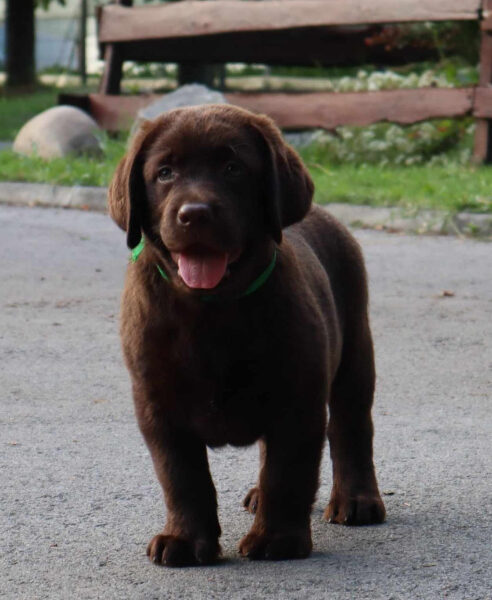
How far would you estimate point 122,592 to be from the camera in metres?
3.08

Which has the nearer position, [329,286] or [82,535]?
[82,535]

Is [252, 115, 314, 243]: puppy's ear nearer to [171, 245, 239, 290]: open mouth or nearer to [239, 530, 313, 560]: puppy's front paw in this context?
[171, 245, 239, 290]: open mouth

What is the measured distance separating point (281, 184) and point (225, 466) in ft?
4.26

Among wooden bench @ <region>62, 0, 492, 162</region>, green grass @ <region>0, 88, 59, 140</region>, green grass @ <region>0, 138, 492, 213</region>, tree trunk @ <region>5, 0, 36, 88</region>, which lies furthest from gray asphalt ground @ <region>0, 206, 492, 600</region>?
tree trunk @ <region>5, 0, 36, 88</region>

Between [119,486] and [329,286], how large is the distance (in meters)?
0.97

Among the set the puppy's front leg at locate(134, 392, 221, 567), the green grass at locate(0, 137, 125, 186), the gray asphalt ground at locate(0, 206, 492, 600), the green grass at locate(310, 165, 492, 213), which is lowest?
the green grass at locate(0, 137, 125, 186)

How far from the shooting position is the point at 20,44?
3172cm

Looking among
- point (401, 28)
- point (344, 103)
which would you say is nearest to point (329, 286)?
point (344, 103)

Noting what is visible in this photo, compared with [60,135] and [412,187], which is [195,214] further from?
Answer: [60,135]

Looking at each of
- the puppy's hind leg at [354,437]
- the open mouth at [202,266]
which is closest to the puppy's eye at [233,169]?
the open mouth at [202,266]

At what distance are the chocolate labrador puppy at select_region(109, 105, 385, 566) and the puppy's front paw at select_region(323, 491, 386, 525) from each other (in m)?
0.38

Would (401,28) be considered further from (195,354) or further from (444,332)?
(195,354)

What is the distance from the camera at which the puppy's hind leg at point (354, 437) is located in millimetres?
3742

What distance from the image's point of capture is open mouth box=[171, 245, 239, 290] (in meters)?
3.14
